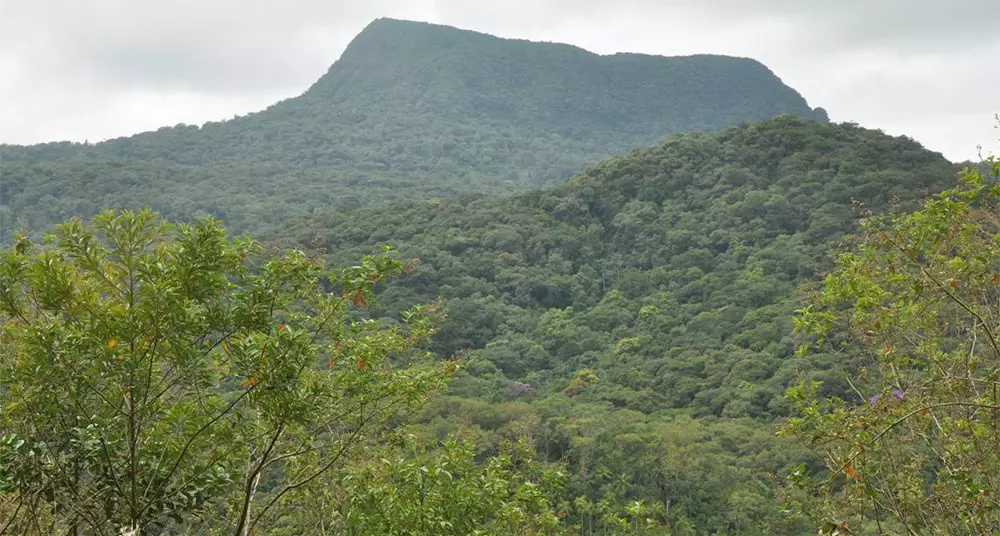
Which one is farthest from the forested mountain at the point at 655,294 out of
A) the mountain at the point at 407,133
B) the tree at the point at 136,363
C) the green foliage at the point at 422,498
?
the mountain at the point at 407,133

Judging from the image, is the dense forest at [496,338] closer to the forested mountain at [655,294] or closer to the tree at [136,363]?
the tree at [136,363]

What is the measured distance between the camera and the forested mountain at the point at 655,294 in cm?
2158

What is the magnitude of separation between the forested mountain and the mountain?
21.1 m

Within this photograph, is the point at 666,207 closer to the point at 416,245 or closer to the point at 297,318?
the point at 416,245

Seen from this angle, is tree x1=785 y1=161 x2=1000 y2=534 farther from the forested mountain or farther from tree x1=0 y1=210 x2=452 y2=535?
the forested mountain

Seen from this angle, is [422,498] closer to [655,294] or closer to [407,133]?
[655,294]

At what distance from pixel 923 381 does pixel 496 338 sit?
105ft

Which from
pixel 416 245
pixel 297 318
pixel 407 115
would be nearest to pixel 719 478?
pixel 297 318

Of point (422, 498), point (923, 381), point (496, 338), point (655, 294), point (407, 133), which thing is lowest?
point (496, 338)

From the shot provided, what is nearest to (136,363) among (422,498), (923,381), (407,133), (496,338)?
(422,498)

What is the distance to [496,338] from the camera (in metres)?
36.1

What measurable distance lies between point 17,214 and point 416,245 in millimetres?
31608

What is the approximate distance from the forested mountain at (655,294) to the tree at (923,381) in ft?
45.6

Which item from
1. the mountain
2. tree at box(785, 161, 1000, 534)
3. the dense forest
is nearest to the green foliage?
the dense forest
